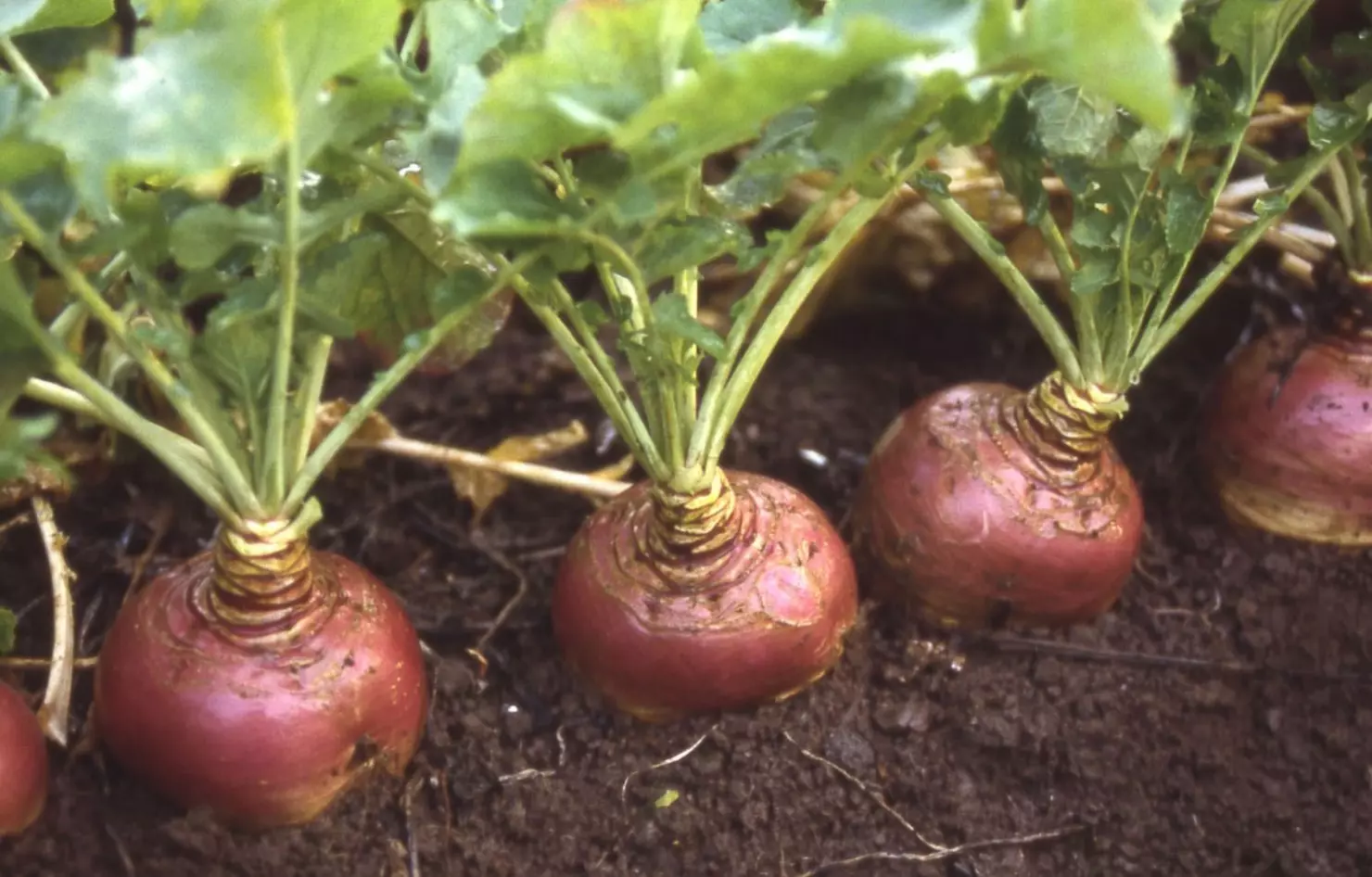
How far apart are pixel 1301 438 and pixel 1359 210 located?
22 centimetres

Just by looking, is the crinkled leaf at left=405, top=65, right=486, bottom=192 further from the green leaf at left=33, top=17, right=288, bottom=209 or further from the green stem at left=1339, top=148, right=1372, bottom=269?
the green stem at left=1339, top=148, right=1372, bottom=269

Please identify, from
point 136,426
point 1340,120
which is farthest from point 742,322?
point 1340,120

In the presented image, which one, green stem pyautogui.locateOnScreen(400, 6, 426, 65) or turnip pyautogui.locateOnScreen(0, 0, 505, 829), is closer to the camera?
turnip pyautogui.locateOnScreen(0, 0, 505, 829)

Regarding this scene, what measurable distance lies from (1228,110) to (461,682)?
0.77m

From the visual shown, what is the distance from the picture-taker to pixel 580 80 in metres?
0.66

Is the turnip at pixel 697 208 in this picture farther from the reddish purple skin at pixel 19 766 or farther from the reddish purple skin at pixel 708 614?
the reddish purple skin at pixel 19 766

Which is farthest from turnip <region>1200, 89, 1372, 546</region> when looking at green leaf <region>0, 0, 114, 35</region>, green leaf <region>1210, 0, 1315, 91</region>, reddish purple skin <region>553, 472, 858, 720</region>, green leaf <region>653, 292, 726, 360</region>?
green leaf <region>0, 0, 114, 35</region>

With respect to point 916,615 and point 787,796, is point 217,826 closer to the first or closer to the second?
point 787,796

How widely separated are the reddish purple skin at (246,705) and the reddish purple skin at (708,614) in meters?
0.16

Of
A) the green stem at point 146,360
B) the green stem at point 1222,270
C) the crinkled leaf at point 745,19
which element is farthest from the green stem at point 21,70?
the green stem at point 1222,270

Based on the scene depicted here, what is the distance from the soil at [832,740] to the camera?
932mm

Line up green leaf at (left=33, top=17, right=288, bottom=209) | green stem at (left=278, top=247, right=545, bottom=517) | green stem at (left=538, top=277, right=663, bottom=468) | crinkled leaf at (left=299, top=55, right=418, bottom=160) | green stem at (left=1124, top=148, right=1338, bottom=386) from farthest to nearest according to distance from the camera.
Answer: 1. green stem at (left=1124, top=148, right=1338, bottom=386)
2. green stem at (left=538, top=277, right=663, bottom=468)
3. green stem at (left=278, top=247, right=545, bottom=517)
4. crinkled leaf at (left=299, top=55, right=418, bottom=160)
5. green leaf at (left=33, top=17, right=288, bottom=209)

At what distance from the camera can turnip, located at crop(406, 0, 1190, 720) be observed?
63 centimetres

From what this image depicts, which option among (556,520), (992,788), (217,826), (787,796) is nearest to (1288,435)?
(992,788)
